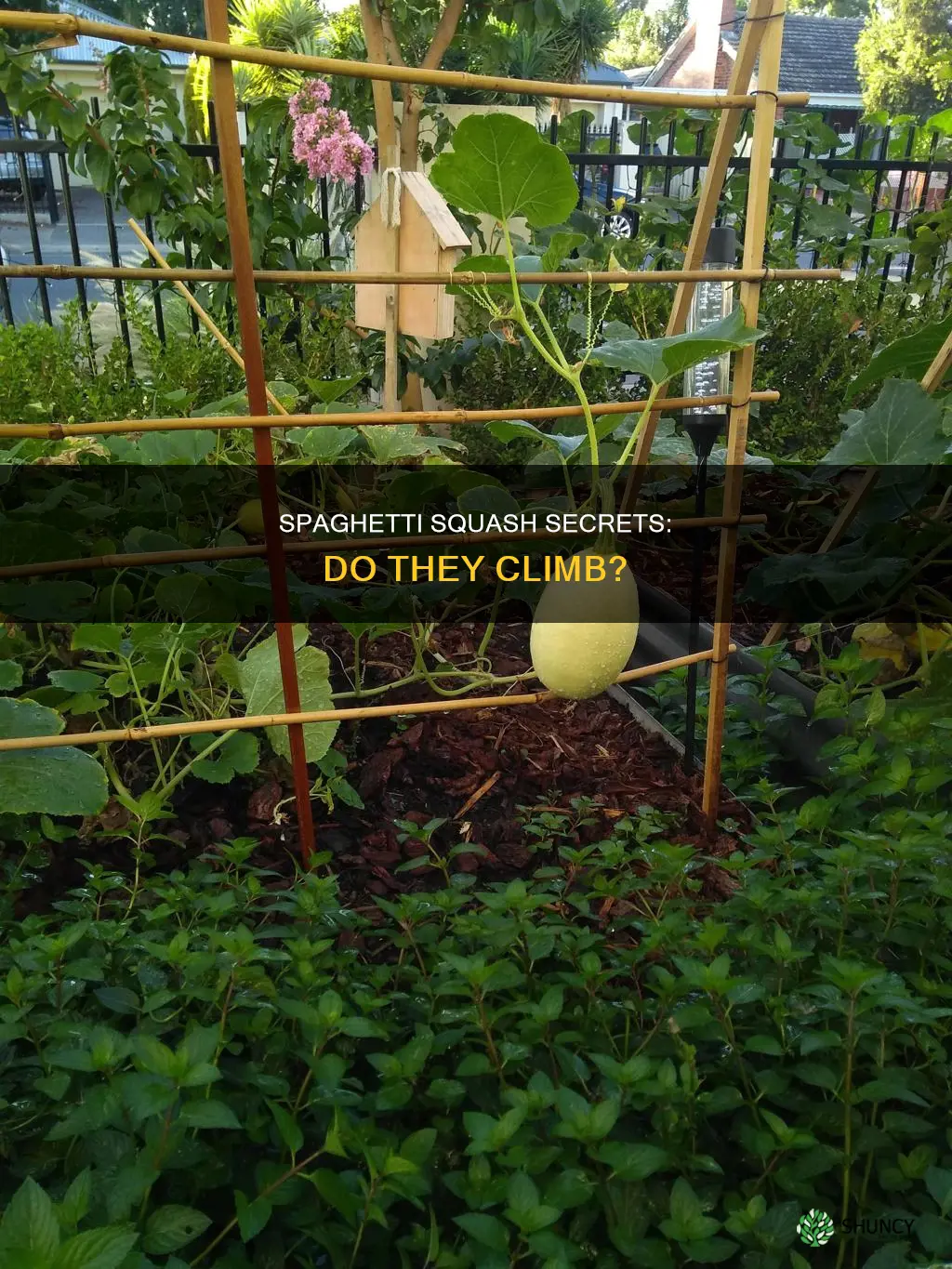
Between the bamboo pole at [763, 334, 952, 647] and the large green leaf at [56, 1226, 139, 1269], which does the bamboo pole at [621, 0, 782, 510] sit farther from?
the large green leaf at [56, 1226, 139, 1269]

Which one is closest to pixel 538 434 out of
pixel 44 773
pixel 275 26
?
pixel 44 773

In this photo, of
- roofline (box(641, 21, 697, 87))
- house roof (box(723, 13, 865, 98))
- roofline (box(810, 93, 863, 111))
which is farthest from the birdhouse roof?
roofline (box(641, 21, 697, 87))

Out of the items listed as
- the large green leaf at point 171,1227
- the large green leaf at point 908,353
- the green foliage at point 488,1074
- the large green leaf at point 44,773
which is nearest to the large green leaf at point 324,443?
the large green leaf at point 44,773

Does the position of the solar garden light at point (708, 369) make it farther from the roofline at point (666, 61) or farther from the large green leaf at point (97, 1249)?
the roofline at point (666, 61)

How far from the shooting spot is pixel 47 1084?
803 millimetres

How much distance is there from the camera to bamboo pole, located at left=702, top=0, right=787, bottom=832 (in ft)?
3.94

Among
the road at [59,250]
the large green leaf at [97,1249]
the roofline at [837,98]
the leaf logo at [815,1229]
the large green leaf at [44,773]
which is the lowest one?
the road at [59,250]

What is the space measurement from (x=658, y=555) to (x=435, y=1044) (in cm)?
169

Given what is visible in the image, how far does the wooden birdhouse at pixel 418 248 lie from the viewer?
143 cm

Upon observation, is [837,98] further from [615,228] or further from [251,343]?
[251,343]

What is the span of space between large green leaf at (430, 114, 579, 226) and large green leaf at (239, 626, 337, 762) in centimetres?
65

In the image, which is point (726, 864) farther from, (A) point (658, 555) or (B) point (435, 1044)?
(A) point (658, 555)

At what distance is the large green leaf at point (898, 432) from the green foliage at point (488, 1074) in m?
0.67

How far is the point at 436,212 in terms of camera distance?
1461mm
